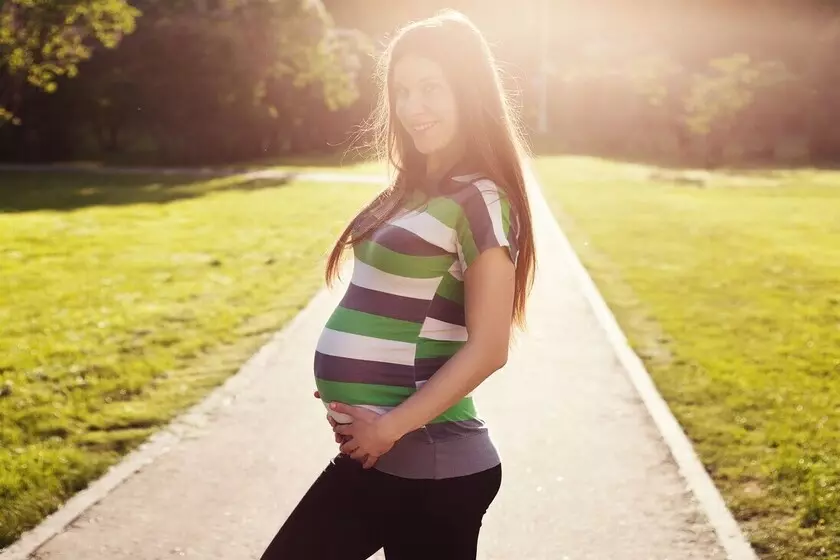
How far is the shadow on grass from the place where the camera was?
73.0 ft

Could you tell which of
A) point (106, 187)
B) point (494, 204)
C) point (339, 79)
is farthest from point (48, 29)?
point (494, 204)

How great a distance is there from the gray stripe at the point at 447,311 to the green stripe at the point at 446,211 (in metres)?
0.19

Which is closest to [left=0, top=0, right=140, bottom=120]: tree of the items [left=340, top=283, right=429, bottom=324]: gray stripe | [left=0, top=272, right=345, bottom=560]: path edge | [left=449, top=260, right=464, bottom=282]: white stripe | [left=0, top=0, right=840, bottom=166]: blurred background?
[left=0, top=0, right=840, bottom=166]: blurred background

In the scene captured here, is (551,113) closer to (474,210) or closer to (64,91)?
(64,91)

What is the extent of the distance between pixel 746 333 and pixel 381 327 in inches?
301

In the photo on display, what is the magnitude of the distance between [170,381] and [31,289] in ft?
16.4

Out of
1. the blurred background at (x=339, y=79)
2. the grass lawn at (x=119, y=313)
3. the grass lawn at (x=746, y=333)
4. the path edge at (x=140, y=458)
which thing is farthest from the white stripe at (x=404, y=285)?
the blurred background at (x=339, y=79)

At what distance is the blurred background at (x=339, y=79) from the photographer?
115 feet

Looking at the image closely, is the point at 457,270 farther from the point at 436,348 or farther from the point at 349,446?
the point at 349,446

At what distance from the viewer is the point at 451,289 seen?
90.1 inches

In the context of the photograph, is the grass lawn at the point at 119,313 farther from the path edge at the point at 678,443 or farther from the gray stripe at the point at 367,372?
the path edge at the point at 678,443

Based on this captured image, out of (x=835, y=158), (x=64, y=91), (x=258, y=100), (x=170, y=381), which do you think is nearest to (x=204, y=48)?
(x=258, y=100)

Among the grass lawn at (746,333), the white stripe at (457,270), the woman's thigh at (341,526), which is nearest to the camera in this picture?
the white stripe at (457,270)

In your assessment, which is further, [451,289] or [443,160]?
[443,160]
